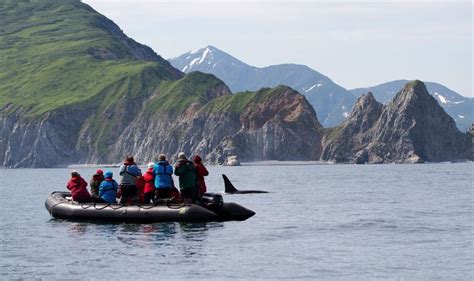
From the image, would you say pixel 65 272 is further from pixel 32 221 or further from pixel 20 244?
pixel 32 221

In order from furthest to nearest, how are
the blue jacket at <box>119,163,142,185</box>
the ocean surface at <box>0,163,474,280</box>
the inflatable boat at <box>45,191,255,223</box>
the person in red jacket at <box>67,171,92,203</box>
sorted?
the person in red jacket at <box>67,171,92,203</box> < the blue jacket at <box>119,163,142,185</box> < the inflatable boat at <box>45,191,255,223</box> < the ocean surface at <box>0,163,474,280</box>

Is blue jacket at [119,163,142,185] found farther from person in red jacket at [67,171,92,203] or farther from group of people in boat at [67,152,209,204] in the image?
person in red jacket at [67,171,92,203]

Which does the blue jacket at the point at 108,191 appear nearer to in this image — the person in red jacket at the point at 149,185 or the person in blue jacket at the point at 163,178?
the person in red jacket at the point at 149,185

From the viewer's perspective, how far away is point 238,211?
144 feet

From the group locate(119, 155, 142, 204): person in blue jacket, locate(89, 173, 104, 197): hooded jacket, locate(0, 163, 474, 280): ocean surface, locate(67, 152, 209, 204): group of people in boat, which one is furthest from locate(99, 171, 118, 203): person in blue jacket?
locate(0, 163, 474, 280): ocean surface

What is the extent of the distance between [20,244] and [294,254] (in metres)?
11.9

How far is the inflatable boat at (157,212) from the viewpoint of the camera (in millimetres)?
41406

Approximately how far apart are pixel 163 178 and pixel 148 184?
109 centimetres

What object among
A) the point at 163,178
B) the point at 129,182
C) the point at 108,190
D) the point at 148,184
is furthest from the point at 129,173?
the point at 163,178

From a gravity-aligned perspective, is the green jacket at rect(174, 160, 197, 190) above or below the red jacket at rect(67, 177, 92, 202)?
above

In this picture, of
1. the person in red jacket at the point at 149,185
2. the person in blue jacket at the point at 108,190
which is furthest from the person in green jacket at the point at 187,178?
the person in blue jacket at the point at 108,190

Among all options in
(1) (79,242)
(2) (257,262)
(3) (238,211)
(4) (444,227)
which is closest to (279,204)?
(3) (238,211)

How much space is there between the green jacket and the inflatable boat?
1091mm

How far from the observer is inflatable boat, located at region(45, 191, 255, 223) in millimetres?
41406
